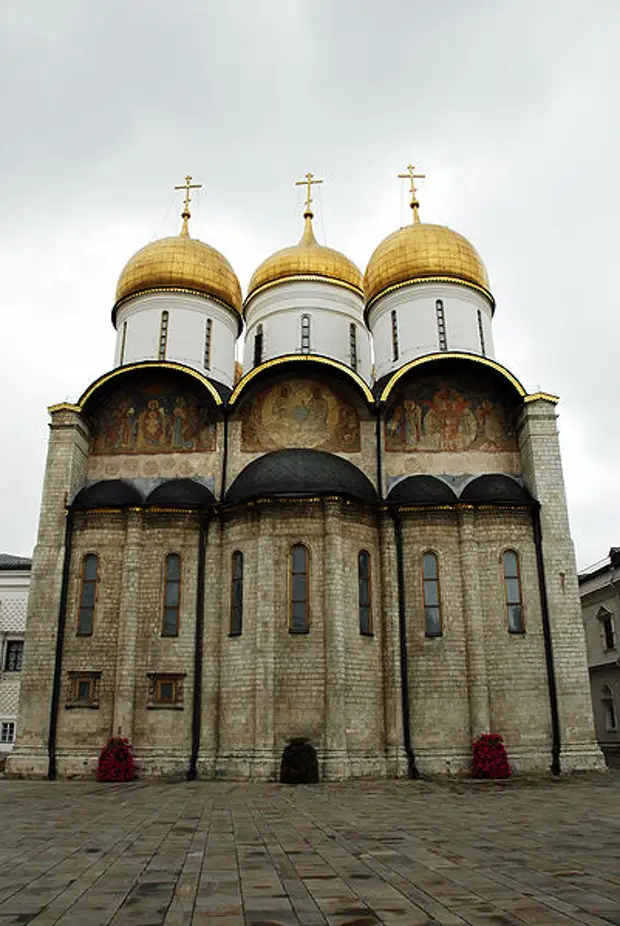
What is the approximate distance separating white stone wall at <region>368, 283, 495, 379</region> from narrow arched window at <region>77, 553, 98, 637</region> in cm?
887

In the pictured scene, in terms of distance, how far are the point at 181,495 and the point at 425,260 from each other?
9048mm

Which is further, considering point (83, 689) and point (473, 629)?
point (473, 629)

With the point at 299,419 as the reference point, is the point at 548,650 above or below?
below

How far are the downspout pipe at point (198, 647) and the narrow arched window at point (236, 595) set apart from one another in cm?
64

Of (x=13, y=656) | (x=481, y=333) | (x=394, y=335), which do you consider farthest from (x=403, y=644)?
(x=13, y=656)

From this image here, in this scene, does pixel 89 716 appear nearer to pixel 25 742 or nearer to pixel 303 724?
pixel 25 742

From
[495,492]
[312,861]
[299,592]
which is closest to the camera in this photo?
[312,861]

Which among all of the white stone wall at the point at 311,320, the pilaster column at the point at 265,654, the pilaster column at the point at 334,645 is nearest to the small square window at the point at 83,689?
the pilaster column at the point at 265,654

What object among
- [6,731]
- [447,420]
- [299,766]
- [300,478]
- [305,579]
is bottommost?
[299,766]

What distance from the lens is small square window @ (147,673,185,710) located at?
15.5 meters

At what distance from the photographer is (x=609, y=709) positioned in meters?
23.2

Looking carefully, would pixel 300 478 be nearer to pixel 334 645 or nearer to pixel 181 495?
pixel 181 495

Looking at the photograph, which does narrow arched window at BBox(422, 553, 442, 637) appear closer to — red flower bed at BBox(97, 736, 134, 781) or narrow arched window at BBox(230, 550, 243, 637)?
narrow arched window at BBox(230, 550, 243, 637)

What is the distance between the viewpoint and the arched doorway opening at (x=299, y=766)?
1381 cm
